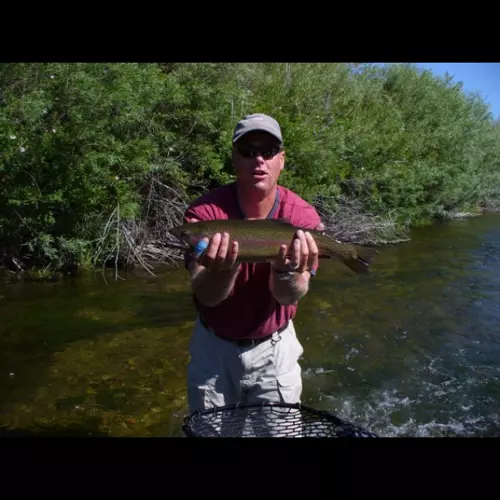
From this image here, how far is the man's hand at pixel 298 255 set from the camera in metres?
2.71

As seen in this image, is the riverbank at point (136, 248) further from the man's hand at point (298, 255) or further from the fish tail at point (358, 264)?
the man's hand at point (298, 255)

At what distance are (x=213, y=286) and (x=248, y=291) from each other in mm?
252

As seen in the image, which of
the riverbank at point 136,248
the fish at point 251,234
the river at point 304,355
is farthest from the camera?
the riverbank at point 136,248

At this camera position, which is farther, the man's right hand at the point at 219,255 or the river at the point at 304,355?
the river at the point at 304,355

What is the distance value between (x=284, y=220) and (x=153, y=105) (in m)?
9.16

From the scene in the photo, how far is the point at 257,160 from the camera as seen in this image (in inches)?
106

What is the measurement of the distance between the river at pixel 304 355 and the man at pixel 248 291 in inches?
106

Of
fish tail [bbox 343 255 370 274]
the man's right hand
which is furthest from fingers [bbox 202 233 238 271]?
fish tail [bbox 343 255 370 274]

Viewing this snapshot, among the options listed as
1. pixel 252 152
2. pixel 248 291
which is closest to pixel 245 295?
pixel 248 291

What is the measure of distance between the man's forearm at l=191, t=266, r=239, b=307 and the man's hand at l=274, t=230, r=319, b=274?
0.26m

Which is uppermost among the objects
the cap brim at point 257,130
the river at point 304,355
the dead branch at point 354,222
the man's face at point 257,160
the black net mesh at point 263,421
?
the dead branch at point 354,222

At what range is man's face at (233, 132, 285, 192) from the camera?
2.68 m

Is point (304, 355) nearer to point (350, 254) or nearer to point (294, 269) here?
point (350, 254)

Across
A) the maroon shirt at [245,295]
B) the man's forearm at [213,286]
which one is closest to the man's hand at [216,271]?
the man's forearm at [213,286]
